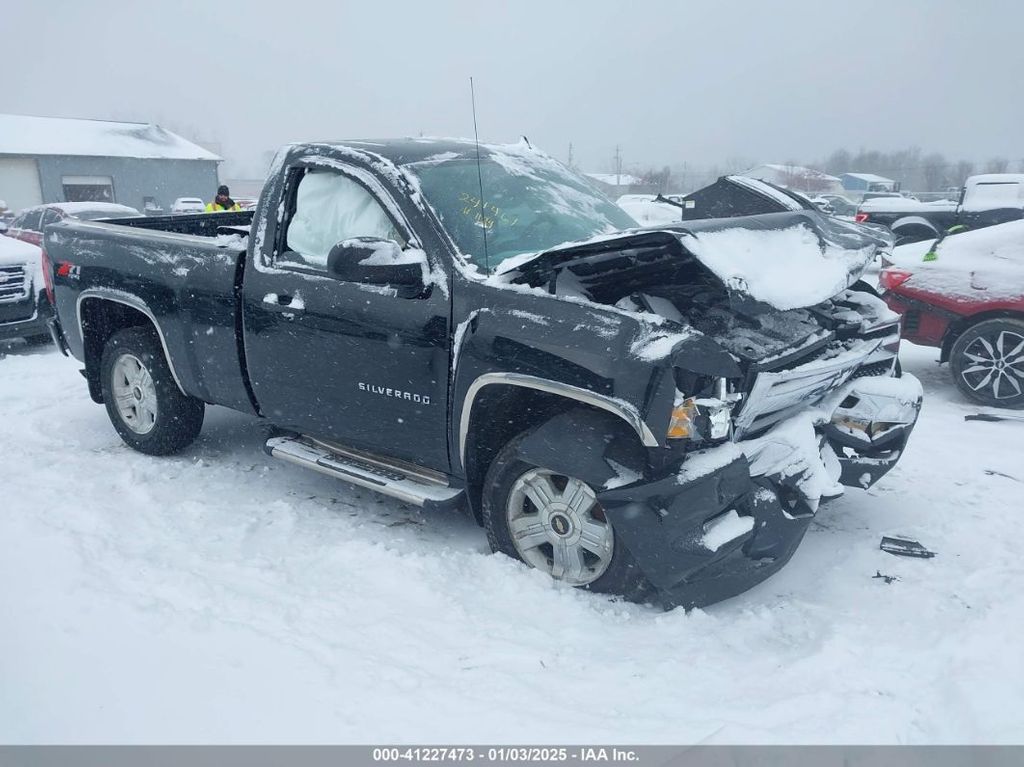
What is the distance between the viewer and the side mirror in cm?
345

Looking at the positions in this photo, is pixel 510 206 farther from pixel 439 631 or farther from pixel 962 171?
pixel 962 171

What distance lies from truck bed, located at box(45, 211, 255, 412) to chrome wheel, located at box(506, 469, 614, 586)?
1915 millimetres

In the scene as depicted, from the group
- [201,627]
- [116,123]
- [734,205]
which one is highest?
[116,123]

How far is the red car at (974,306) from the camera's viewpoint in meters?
6.43

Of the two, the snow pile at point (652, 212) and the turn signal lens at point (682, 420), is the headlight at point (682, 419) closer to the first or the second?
the turn signal lens at point (682, 420)

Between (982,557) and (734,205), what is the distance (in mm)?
2441

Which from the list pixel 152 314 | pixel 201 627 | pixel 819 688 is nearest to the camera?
pixel 819 688

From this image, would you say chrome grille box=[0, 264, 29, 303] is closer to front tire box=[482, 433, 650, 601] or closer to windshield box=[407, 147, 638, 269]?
windshield box=[407, 147, 638, 269]

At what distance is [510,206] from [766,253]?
1.35 m

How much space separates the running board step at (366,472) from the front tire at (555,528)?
25 cm

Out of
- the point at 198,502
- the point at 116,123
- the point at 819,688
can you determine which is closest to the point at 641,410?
the point at 819,688

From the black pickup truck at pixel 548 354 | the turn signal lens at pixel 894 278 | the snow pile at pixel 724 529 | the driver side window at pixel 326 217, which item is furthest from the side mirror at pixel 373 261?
the turn signal lens at pixel 894 278

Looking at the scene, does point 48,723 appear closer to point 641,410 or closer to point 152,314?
point 641,410

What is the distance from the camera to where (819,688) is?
2.85 m
